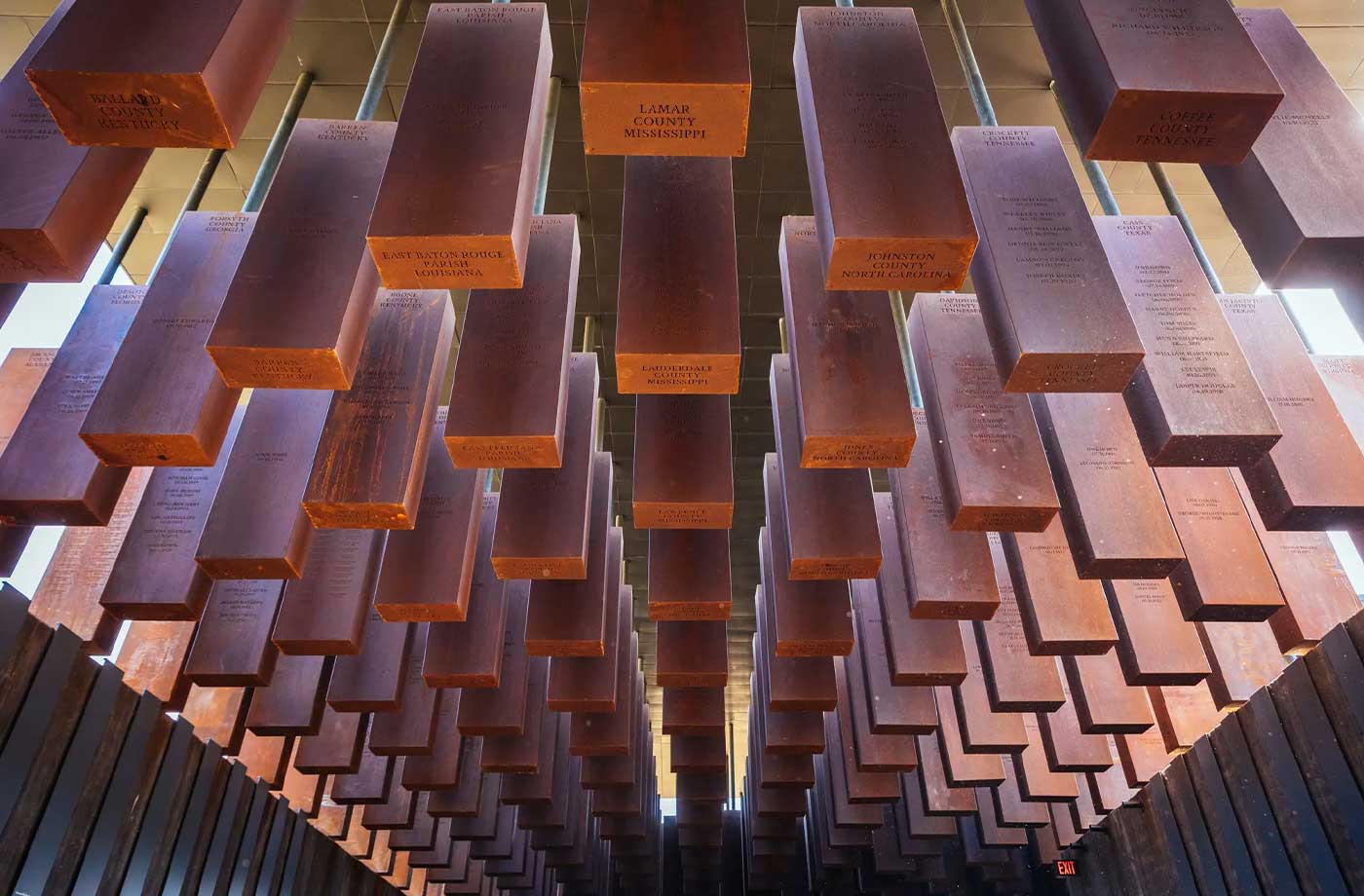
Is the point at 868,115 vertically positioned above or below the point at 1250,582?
above

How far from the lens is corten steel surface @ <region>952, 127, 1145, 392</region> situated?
9.98 feet

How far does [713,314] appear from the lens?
346 cm

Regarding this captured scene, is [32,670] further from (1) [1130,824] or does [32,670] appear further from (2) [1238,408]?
(1) [1130,824]

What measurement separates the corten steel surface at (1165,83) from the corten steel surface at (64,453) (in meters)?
4.24

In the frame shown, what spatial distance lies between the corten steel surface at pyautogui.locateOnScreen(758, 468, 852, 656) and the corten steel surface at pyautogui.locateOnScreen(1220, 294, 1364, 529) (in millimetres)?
2385

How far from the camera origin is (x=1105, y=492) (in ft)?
13.6

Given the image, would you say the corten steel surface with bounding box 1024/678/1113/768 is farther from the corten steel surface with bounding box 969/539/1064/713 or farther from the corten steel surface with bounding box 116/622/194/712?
the corten steel surface with bounding box 116/622/194/712

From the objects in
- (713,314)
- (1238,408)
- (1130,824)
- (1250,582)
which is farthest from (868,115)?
(1130,824)

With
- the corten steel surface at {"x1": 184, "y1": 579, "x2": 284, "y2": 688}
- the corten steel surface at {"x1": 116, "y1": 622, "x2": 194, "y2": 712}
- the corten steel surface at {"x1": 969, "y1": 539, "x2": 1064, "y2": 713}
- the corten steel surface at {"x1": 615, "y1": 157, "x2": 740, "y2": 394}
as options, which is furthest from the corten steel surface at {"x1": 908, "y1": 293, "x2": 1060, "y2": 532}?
the corten steel surface at {"x1": 116, "y1": 622, "x2": 194, "y2": 712}

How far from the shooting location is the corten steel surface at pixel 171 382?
11.4 ft

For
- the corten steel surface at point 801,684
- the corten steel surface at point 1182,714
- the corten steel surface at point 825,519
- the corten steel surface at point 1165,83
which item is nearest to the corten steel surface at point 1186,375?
the corten steel surface at point 1165,83

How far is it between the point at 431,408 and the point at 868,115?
2294 mm

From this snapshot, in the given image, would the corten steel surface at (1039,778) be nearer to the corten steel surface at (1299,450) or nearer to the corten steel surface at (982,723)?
the corten steel surface at (982,723)

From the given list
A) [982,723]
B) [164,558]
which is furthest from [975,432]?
[164,558]
